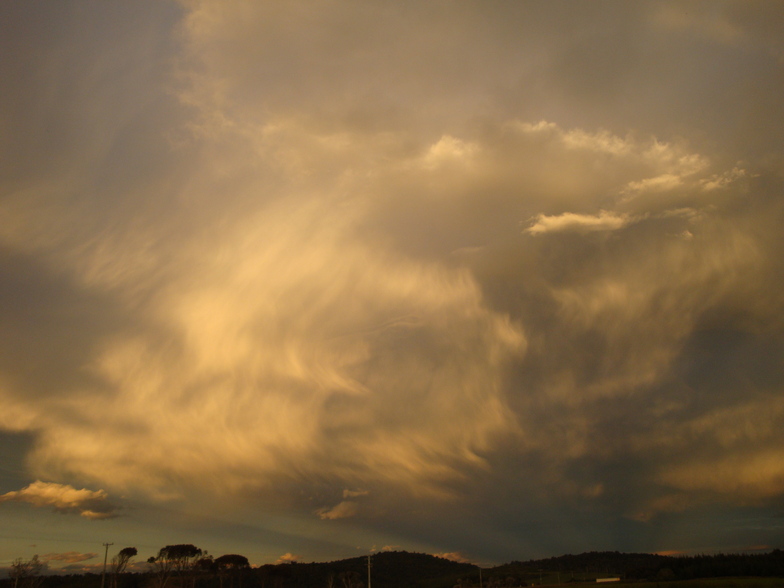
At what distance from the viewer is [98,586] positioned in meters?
149

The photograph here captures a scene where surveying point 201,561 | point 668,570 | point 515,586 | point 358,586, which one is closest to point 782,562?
point 668,570

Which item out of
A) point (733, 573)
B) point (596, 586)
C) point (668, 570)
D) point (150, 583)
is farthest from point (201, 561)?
point (733, 573)

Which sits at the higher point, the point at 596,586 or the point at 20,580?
the point at 20,580

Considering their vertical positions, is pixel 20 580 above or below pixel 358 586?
above

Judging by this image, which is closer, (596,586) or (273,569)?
(596,586)

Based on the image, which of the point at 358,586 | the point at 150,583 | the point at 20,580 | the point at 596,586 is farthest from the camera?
the point at 358,586

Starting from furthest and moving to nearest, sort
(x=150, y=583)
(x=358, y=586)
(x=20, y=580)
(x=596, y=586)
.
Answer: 1. (x=358, y=586)
2. (x=596, y=586)
3. (x=150, y=583)
4. (x=20, y=580)

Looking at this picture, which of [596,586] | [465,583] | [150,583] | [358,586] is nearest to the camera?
[150,583]

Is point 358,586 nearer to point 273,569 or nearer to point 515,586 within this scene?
point 273,569

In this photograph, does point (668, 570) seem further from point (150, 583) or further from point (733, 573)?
point (150, 583)

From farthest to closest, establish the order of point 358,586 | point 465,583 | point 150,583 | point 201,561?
point 465,583 < point 358,586 < point 201,561 < point 150,583

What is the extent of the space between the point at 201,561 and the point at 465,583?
90633mm

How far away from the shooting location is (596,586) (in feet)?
460

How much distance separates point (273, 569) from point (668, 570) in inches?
4385
